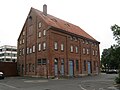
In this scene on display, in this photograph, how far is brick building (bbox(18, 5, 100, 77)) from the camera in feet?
128

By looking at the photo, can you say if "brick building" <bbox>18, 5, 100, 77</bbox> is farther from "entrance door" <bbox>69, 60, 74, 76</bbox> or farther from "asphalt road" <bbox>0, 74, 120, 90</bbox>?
"asphalt road" <bbox>0, 74, 120, 90</bbox>

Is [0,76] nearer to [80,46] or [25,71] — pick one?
[25,71]

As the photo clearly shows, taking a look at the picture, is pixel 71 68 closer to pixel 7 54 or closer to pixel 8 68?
pixel 8 68

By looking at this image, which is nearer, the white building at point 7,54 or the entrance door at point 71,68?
the entrance door at point 71,68

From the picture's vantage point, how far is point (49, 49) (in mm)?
38312

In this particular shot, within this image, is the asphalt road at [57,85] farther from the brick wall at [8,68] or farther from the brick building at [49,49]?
the brick wall at [8,68]

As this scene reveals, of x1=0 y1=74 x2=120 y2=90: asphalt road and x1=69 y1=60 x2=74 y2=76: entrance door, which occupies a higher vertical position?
x1=69 y1=60 x2=74 y2=76: entrance door

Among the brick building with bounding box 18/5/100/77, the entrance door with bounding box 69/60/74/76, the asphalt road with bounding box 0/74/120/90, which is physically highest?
the brick building with bounding box 18/5/100/77

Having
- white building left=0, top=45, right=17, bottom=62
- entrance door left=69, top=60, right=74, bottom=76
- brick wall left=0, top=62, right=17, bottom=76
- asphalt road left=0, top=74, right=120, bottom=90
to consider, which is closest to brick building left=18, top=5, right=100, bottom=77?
entrance door left=69, top=60, right=74, bottom=76

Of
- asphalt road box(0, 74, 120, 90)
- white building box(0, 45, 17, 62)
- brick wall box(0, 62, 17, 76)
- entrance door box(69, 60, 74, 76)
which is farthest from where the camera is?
white building box(0, 45, 17, 62)

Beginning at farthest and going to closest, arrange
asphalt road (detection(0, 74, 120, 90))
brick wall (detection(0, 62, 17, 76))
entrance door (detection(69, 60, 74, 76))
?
brick wall (detection(0, 62, 17, 76)), entrance door (detection(69, 60, 74, 76)), asphalt road (detection(0, 74, 120, 90))

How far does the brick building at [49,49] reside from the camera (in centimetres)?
3912

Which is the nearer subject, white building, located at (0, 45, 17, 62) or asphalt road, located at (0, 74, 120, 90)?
asphalt road, located at (0, 74, 120, 90)

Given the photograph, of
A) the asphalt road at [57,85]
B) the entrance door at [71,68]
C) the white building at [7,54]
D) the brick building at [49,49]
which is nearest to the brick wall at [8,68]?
the brick building at [49,49]
